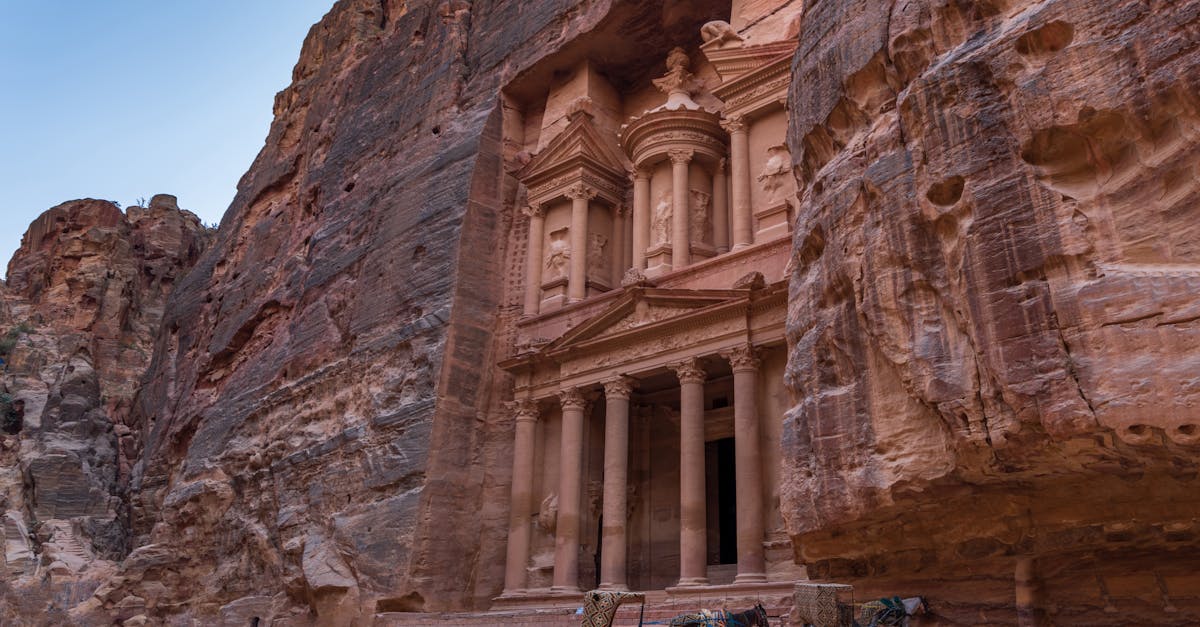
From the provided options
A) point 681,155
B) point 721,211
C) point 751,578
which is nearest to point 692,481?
point 751,578

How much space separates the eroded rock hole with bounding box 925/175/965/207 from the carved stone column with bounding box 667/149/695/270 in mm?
10700

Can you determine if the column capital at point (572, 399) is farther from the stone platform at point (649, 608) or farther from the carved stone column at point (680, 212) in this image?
the stone platform at point (649, 608)

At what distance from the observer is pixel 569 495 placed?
1742 centimetres

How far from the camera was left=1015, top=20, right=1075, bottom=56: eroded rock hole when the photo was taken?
7.05 m

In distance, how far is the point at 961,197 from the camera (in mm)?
7461

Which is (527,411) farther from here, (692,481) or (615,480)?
(692,481)

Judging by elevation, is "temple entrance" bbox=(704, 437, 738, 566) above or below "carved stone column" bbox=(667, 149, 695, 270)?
below

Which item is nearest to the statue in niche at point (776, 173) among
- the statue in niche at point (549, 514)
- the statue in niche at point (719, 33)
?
the statue in niche at point (719, 33)

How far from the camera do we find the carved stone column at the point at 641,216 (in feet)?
63.8

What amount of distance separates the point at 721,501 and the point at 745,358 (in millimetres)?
3830

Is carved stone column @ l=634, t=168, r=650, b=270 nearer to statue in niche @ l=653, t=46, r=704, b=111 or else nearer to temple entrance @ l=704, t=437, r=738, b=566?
statue in niche @ l=653, t=46, r=704, b=111

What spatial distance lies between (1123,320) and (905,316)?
1.75 m

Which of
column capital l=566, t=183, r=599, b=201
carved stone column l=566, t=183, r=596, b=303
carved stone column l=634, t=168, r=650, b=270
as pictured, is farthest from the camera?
column capital l=566, t=183, r=599, b=201

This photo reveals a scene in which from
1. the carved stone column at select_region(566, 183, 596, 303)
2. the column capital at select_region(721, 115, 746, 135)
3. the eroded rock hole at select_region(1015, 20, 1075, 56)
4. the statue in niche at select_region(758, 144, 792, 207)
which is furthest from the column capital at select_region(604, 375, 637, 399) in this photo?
the eroded rock hole at select_region(1015, 20, 1075, 56)
